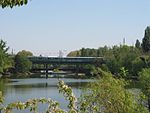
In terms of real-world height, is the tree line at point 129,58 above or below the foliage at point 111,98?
above

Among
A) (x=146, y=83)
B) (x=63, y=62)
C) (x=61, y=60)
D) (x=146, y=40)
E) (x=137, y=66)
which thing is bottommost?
(x=146, y=83)

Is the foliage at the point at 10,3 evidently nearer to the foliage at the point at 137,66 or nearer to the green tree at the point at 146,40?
the foliage at the point at 137,66

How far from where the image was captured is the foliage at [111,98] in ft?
42.8

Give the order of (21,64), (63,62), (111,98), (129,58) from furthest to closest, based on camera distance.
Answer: (63,62), (21,64), (129,58), (111,98)

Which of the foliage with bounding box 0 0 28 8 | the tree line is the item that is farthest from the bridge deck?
the foliage with bounding box 0 0 28 8

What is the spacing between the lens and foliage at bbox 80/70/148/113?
1305 cm

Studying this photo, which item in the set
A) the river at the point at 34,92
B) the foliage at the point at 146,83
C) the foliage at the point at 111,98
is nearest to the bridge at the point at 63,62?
the river at the point at 34,92

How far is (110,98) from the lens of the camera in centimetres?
1438

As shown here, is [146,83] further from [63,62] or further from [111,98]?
[63,62]

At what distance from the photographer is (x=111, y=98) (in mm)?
14297

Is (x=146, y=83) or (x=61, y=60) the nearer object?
(x=146, y=83)

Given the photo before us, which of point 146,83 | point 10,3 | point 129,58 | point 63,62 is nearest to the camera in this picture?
point 10,3

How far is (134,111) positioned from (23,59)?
112332 millimetres

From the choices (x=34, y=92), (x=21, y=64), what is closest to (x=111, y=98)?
(x=34, y=92)
